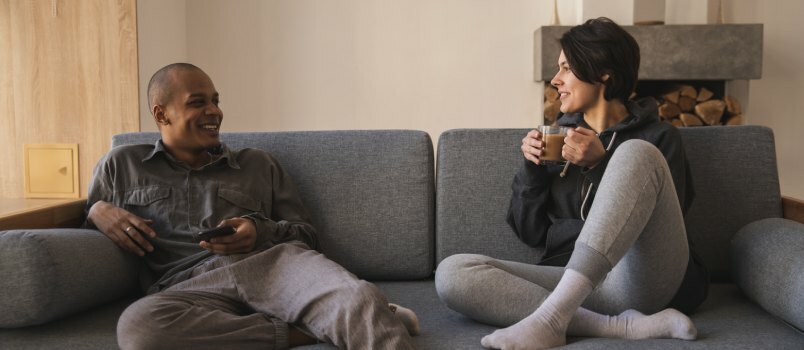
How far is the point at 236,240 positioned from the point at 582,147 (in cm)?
82

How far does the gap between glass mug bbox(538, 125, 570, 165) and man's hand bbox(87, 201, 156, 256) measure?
0.96 meters

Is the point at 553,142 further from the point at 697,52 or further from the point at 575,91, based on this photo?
the point at 697,52

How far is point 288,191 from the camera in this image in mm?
2010

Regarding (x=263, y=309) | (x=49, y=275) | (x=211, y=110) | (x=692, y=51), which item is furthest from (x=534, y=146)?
(x=692, y=51)

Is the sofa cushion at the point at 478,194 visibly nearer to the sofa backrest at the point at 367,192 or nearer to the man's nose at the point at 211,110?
the sofa backrest at the point at 367,192

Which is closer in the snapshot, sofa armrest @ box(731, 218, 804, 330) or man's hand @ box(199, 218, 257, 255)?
sofa armrest @ box(731, 218, 804, 330)

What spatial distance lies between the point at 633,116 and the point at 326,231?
0.87 m

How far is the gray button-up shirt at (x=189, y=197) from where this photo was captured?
1880 mm

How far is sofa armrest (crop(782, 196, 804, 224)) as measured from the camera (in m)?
1.97

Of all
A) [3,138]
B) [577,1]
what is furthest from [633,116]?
[3,138]

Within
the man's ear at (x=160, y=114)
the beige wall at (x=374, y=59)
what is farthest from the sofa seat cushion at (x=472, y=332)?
the beige wall at (x=374, y=59)

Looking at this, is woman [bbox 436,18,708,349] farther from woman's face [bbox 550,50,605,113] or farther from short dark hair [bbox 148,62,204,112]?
short dark hair [bbox 148,62,204,112]

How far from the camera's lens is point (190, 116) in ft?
6.56

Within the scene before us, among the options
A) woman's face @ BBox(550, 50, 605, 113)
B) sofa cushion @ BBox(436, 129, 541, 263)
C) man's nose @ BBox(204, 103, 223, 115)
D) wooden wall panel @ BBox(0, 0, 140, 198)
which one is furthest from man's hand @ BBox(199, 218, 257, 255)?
wooden wall panel @ BBox(0, 0, 140, 198)
